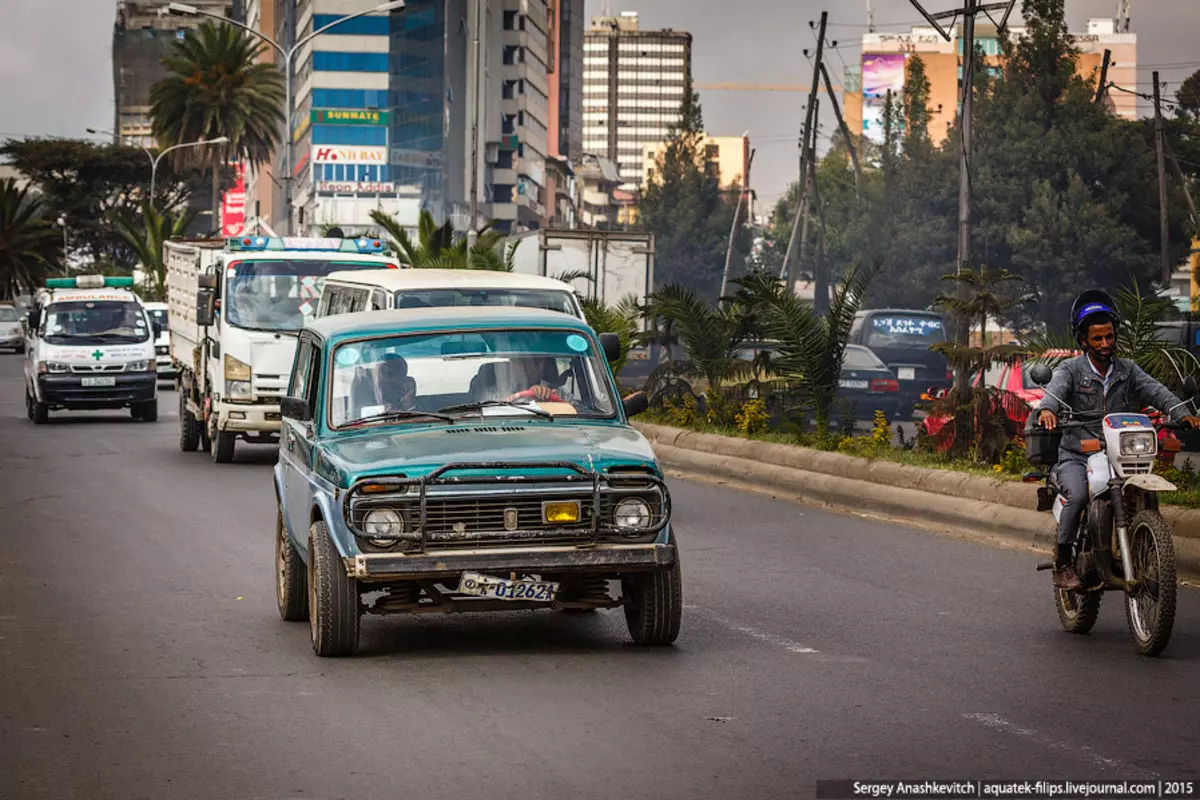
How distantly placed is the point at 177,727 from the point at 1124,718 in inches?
147

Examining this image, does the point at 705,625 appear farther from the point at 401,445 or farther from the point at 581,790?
the point at 581,790

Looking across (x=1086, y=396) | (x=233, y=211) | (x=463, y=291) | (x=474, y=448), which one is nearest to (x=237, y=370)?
(x=463, y=291)

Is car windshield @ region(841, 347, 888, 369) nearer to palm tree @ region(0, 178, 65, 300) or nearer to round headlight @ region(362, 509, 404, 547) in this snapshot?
round headlight @ region(362, 509, 404, 547)

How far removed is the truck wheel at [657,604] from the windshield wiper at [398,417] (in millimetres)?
1212

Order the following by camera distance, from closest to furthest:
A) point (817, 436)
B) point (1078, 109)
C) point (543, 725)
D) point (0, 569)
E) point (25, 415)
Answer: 1. point (543, 725)
2. point (0, 569)
3. point (817, 436)
4. point (25, 415)
5. point (1078, 109)

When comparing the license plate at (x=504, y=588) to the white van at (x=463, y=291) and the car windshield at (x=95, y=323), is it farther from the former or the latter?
the car windshield at (x=95, y=323)

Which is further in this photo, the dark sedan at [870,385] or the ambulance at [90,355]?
the dark sedan at [870,385]

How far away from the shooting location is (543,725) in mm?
7570

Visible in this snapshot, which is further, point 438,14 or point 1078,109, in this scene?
point 438,14

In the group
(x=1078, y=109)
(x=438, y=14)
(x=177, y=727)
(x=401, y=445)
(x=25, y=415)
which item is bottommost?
(x=25, y=415)

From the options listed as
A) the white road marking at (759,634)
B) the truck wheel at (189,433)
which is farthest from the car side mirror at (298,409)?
the truck wheel at (189,433)

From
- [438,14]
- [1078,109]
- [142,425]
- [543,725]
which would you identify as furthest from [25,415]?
[438,14]

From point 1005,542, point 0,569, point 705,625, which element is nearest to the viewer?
point 705,625

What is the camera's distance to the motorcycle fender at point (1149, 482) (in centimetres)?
904
